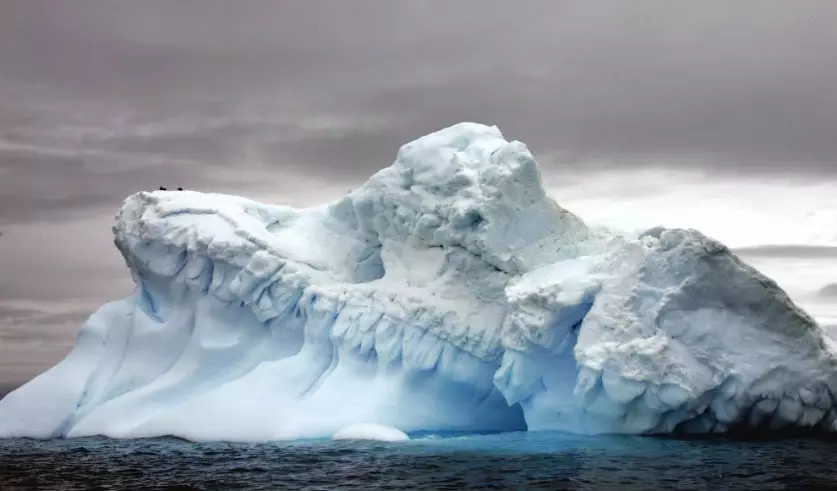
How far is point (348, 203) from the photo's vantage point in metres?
25.0

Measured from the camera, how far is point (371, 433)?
20469mm

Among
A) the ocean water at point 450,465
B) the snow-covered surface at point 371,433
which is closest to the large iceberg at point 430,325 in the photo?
the snow-covered surface at point 371,433

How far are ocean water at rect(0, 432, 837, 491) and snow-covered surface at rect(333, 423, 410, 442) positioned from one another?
1.64ft

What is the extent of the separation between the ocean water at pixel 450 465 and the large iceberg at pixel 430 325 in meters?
1.18

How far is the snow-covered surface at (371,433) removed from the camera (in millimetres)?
20328

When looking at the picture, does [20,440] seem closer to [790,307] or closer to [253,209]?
[253,209]

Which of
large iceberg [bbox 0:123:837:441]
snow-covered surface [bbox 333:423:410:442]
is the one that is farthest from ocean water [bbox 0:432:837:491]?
large iceberg [bbox 0:123:837:441]

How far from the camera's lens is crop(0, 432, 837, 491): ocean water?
15.0m

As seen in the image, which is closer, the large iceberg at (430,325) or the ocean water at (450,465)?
the ocean water at (450,465)

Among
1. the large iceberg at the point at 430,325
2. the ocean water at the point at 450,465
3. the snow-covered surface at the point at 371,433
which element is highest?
the large iceberg at the point at 430,325

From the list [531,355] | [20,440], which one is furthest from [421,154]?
[20,440]

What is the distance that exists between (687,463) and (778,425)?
14.6 feet

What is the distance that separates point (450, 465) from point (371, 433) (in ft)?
13.1

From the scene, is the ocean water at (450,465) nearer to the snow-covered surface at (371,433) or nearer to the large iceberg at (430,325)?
the snow-covered surface at (371,433)
